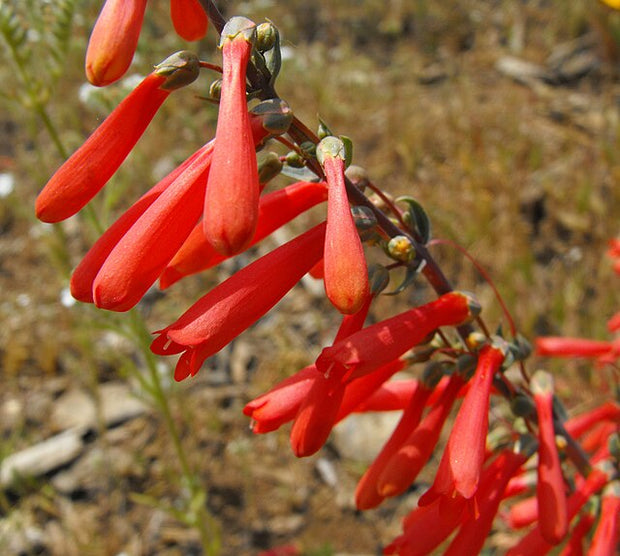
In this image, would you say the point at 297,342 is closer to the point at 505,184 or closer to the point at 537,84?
the point at 505,184

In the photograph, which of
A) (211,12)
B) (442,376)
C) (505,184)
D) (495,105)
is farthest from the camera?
(495,105)

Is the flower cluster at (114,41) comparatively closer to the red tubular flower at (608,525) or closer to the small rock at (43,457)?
the red tubular flower at (608,525)

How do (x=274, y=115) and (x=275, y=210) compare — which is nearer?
(x=274, y=115)

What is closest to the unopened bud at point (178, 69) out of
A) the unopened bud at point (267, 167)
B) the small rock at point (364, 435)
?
the unopened bud at point (267, 167)

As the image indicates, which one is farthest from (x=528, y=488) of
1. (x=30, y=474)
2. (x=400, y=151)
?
(x=400, y=151)

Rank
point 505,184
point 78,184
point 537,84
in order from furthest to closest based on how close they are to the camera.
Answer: point 537,84
point 505,184
point 78,184

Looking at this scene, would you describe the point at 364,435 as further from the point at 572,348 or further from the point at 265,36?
the point at 265,36

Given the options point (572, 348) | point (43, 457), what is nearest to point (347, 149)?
point (572, 348)
